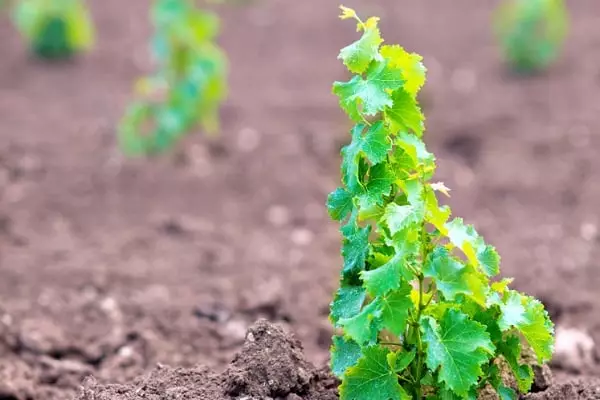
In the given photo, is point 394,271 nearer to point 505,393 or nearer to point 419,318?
point 419,318

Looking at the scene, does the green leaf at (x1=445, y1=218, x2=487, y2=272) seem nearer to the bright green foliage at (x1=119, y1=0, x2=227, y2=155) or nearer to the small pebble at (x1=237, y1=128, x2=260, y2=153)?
the bright green foliage at (x1=119, y1=0, x2=227, y2=155)

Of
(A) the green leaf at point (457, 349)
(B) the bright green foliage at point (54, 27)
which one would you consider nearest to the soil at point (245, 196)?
(B) the bright green foliage at point (54, 27)

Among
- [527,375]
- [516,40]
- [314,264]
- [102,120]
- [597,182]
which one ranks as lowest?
[527,375]

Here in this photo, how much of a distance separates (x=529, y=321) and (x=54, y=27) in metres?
6.36

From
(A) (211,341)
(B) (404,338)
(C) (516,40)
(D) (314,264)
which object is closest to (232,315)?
(A) (211,341)

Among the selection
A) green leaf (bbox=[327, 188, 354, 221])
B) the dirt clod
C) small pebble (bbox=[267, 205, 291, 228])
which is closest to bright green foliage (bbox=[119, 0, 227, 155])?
small pebble (bbox=[267, 205, 291, 228])

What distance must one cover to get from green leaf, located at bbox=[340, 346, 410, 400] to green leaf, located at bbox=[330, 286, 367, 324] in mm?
118

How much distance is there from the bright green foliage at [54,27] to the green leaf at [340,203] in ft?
19.8

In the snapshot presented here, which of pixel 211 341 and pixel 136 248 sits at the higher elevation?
pixel 136 248

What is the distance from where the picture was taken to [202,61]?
6.30 metres

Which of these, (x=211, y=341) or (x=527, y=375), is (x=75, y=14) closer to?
(x=211, y=341)

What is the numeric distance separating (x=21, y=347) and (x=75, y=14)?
15.9 ft

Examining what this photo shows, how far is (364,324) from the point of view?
2410 mm

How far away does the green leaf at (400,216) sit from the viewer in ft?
7.73
